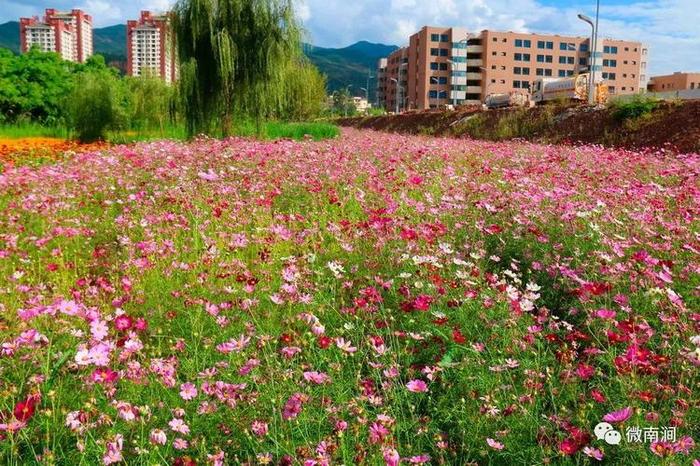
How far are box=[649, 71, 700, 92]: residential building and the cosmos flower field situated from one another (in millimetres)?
97622

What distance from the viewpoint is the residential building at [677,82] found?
3597 inches

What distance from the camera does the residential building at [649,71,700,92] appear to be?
300 feet

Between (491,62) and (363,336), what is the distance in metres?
92.3

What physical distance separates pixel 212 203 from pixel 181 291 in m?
2.31

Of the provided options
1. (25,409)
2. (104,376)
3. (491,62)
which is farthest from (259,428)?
(491,62)

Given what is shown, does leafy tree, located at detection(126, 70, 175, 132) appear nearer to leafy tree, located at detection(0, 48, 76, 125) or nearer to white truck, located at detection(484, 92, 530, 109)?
leafy tree, located at detection(0, 48, 76, 125)

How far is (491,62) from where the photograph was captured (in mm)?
88688

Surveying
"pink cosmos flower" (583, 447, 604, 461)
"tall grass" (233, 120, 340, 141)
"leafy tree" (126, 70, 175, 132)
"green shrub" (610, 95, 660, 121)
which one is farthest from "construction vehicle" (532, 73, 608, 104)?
"pink cosmos flower" (583, 447, 604, 461)

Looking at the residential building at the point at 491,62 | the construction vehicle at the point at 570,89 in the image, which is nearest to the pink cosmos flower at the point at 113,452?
the construction vehicle at the point at 570,89

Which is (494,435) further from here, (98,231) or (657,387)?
(98,231)

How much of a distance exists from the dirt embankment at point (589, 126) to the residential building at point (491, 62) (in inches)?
2421

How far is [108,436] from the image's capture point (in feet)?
6.43

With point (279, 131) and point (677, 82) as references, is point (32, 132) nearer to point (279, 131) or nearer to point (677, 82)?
point (279, 131)

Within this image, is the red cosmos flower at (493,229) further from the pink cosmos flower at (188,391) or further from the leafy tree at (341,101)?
the leafy tree at (341,101)
